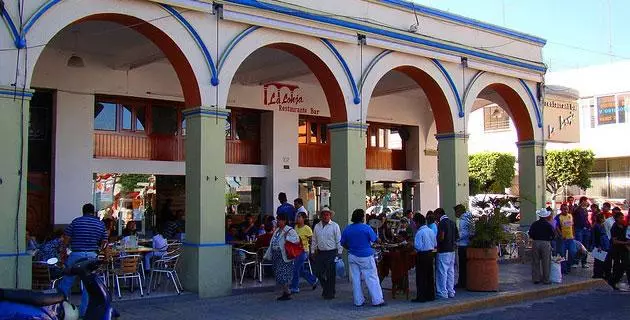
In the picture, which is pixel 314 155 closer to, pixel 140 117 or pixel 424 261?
pixel 140 117

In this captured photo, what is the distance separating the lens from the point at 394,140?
2253cm

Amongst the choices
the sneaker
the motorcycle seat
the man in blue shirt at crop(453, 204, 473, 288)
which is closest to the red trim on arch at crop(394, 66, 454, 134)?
the man in blue shirt at crop(453, 204, 473, 288)

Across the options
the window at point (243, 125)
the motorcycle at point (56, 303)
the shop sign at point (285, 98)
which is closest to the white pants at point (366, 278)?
the motorcycle at point (56, 303)

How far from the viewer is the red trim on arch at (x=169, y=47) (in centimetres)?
1079

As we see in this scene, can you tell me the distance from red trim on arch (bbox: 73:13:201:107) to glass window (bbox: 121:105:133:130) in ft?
16.2

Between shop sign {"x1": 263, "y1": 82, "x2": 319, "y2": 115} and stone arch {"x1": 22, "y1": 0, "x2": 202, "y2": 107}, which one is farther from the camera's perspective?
shop sign {"x1": 263, "y1": 82, "x2": 319, "y2": 115}

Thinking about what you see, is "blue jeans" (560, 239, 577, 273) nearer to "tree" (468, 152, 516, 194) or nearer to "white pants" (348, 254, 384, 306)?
"white pants" (348, 254, 384, 306)

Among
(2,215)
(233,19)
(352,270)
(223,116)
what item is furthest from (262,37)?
(2,215)

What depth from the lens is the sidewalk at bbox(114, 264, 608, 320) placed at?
9.89 meters

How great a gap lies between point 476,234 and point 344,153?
3072 millimetres

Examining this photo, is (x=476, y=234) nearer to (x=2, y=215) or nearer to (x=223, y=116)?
(x=223, y=116)

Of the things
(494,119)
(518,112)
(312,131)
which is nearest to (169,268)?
(312,131)

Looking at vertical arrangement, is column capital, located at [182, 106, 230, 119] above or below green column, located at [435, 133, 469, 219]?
above

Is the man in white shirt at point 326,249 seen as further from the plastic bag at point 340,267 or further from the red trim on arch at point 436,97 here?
the red trim on arch at point 436,97
